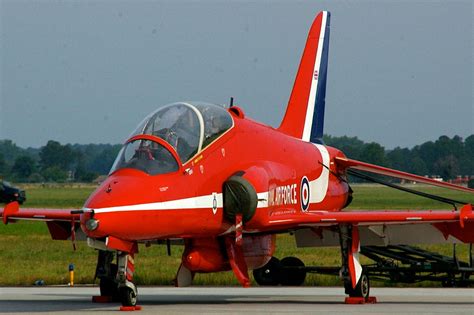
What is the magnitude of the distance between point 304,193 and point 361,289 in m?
2.56

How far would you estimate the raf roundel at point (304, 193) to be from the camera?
2144 cm

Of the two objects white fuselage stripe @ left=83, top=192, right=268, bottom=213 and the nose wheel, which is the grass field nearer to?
white fuselage stripe @ left=83, top=192, right=268, bottom=213

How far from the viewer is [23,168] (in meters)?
142

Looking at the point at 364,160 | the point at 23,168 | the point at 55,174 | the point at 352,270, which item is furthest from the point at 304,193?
the point at 55,174

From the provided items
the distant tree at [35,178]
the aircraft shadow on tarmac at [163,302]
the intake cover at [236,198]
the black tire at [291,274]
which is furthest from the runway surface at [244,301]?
the distant tree at [35,178]

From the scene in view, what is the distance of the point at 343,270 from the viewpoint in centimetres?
1980

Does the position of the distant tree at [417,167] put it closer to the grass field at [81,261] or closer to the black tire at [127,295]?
the grass field at [81,261]

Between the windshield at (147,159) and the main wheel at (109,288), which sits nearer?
the windshield at (147,159)

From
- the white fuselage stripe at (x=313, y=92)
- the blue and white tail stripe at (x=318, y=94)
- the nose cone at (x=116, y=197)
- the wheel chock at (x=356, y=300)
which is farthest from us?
the blue and white tail stripe at (x=318, y=94)

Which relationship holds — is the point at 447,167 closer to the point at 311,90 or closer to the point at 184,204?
the point at 311,90

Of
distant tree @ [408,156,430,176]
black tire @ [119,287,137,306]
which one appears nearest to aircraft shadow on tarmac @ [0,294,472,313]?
black tire @ [119,287,137,306]

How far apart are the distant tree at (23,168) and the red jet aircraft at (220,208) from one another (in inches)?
4780

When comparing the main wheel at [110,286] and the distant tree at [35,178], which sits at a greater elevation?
the distant tree at [35,178]

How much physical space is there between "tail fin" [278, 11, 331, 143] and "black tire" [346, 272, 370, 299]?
4.83 metres
